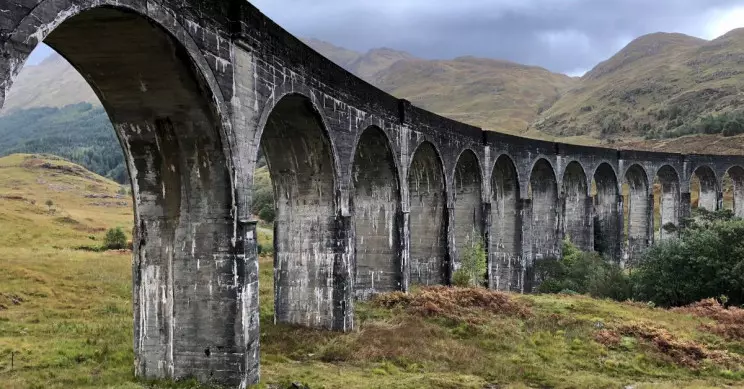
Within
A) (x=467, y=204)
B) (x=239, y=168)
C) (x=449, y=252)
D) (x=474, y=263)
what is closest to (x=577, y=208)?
(x=467, y=204)

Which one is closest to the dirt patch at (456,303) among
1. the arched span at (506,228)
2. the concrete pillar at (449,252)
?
the concrete pillar at (449,252)

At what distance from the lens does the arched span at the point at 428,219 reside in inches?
1011

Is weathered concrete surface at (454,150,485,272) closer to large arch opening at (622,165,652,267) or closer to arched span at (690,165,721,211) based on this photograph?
large arch opening at (622,165,652,267)

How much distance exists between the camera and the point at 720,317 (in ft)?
68.2

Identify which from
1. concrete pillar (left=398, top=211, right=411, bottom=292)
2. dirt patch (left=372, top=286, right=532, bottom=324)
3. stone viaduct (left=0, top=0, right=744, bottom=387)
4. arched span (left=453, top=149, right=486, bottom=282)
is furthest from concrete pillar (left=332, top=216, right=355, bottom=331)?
arched span (left=453, top=149, right=486, bottom=282)

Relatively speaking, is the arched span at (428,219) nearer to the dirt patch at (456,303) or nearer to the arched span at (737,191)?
the dirt patch at (456,303)

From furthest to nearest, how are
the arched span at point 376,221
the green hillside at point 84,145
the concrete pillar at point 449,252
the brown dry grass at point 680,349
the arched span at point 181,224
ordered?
the green hillside at point 84,145
the concrete pillar at point 449,252
the arched span at point 376,221
the brown dry grass at point 680,349
the arched span at point 181,224

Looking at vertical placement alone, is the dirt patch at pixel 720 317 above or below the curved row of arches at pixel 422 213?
below

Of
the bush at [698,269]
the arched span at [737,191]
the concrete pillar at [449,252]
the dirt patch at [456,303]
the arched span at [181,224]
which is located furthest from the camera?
the arched span at [737,191]

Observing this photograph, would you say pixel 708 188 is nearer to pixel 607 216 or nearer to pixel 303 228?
pixel 607 216

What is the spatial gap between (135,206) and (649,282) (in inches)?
980

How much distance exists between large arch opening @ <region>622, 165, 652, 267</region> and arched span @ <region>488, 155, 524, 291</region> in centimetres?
1581

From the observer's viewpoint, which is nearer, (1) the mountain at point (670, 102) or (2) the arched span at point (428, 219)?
(2) the arched span at point (428, 219)

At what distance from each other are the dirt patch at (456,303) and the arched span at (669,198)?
98.0ft
